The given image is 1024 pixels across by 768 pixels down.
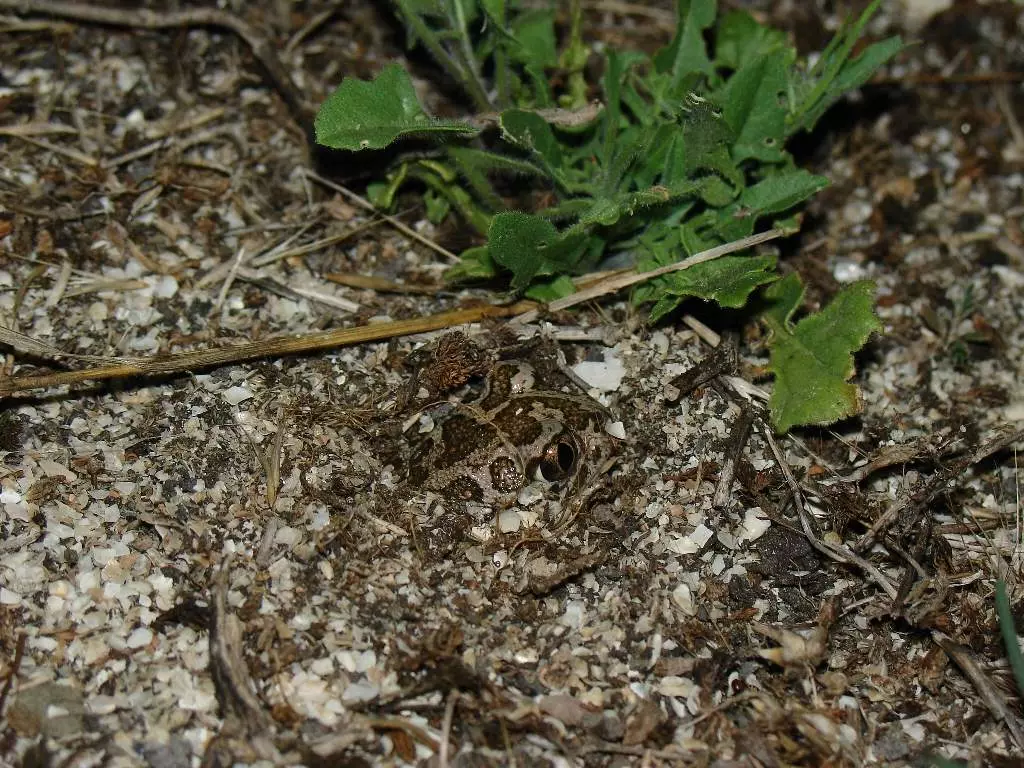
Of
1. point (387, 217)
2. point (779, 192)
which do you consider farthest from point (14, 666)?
point (779, 192)

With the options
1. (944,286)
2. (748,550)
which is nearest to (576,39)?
(944,286)

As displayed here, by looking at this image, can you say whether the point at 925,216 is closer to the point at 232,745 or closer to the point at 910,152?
the point at 910,152

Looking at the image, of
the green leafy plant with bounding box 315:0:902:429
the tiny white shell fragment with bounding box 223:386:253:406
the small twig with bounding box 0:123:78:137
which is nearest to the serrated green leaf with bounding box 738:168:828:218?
the green leafy plant with bounding box 315:0:902:429

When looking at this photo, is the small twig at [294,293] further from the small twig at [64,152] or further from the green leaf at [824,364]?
the green leaf at [824,364]

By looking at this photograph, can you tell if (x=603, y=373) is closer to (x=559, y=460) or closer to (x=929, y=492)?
(x=559, y=460)

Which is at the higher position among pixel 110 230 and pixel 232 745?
pixel 110 230

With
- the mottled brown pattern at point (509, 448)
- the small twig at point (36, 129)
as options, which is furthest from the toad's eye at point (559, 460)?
the small twig at point (36, 129)

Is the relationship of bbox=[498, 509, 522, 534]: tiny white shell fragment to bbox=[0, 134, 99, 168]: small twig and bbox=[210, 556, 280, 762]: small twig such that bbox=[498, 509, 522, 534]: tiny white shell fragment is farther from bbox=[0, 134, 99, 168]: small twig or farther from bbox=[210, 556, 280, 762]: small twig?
bbox=[0, 134, 99, 168]: small twig
